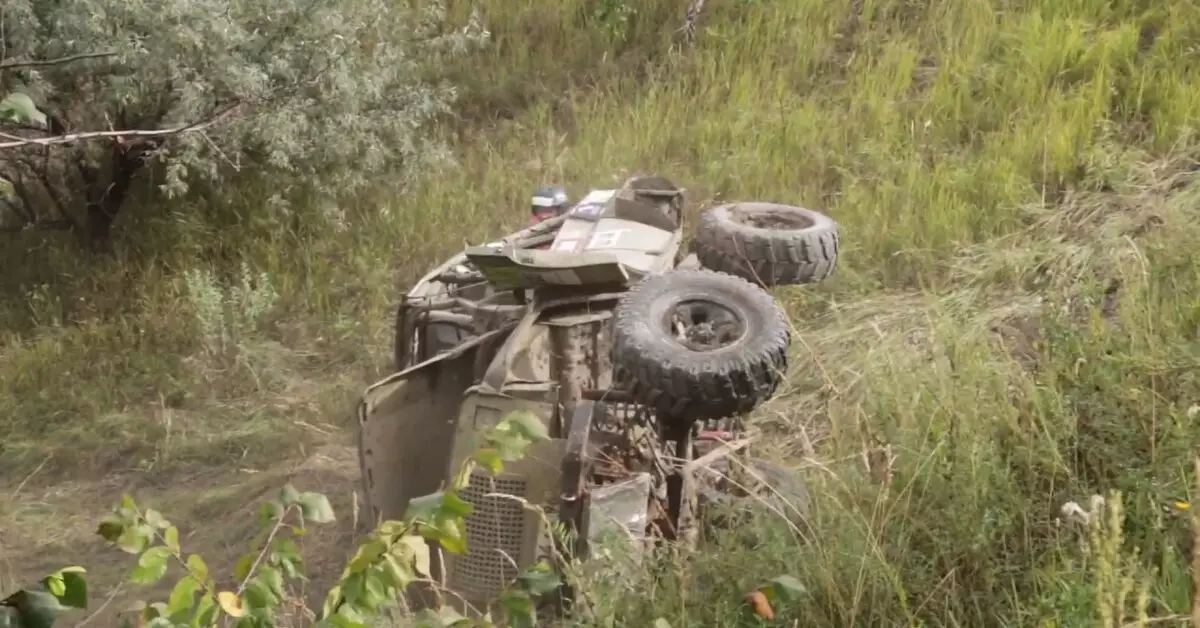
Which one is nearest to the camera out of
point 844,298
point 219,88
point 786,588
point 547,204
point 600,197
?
point 786,588

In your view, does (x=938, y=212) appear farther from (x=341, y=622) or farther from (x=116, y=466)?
(x=341, y=622)

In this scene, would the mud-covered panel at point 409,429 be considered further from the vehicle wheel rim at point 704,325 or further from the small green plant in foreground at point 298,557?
the small green plant in foreground at point 298,557

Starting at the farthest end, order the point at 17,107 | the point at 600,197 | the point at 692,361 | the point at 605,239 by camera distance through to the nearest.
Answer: the point at 600,197 < the point at 605,239 < the point at 692,361 < the point at 17,107

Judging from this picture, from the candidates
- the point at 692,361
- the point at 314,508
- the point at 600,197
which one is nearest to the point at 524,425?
the point at 314,508

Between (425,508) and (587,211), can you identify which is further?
(587,211)

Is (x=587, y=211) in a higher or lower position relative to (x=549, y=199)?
higher

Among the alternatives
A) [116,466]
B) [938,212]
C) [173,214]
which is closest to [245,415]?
[116,466]

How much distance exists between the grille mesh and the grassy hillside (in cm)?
85

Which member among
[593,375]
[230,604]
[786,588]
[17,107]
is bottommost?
[593,375]

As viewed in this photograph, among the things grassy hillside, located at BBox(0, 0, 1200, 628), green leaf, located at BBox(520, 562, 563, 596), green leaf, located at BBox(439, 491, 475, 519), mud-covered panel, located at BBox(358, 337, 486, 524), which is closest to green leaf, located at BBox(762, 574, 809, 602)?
grassy hillside, located at BBox(0, 0, 1200, 628)

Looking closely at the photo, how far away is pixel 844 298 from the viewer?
585 centimetres

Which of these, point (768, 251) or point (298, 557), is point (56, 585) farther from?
point (768, 251)

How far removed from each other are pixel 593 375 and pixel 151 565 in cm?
264

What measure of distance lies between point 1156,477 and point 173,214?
637cm
